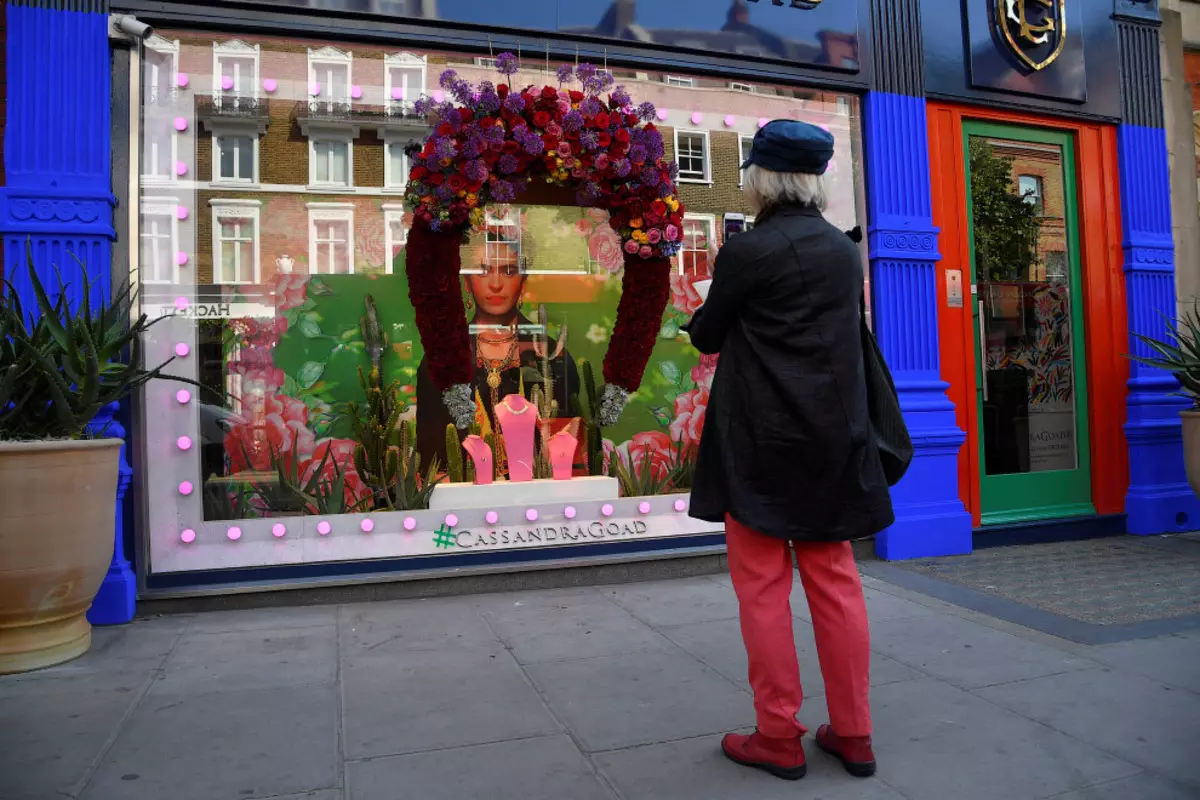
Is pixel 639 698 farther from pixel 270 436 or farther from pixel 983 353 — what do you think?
pixel 983 353

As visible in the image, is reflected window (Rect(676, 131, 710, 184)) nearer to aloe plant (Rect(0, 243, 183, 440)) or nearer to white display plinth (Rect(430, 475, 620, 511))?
white display plinth (Rect(430, 475, 620, 511))

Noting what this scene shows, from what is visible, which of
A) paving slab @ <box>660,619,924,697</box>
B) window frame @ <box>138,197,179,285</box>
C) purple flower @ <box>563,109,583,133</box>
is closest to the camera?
paving slab @ <box>660,619,924,697</box>

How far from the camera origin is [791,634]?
8.29 feet

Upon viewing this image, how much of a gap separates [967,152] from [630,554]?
3.84 meters

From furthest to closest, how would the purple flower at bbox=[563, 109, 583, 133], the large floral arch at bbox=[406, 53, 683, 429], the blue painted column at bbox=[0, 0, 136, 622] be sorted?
the purple flower at bbox=[563, 109, 583, 133], the large floral arch at bbox=[406, 53, 683, 429], the blue painted column at bbox=[0, 0, 136, 622]

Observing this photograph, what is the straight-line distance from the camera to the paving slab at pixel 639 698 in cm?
293

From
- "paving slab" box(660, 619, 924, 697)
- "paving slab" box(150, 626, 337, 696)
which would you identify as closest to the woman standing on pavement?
"paving slab" box(660, 619, 924, 697)

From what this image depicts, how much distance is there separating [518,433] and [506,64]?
7.14 feet

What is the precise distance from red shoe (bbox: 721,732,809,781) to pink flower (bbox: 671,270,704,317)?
3.61 metres

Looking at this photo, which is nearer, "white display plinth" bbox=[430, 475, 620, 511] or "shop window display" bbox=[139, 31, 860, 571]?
"shop window display" bbox=[139, 31, 860, 571]

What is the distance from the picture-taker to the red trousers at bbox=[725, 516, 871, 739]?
2.55 meters

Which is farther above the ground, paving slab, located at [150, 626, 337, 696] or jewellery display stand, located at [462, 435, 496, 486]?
jewellery display stand, located at [462, 435, 496, 486]

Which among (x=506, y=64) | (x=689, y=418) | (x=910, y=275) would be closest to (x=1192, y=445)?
(x=910, y=275)

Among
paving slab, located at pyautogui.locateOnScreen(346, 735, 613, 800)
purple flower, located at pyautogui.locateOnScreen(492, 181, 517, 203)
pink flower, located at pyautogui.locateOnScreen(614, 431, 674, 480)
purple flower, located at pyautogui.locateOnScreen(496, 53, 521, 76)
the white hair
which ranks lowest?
paving slab, located at pyautogui.locateOnScreen(346, 735, 613, 800)
